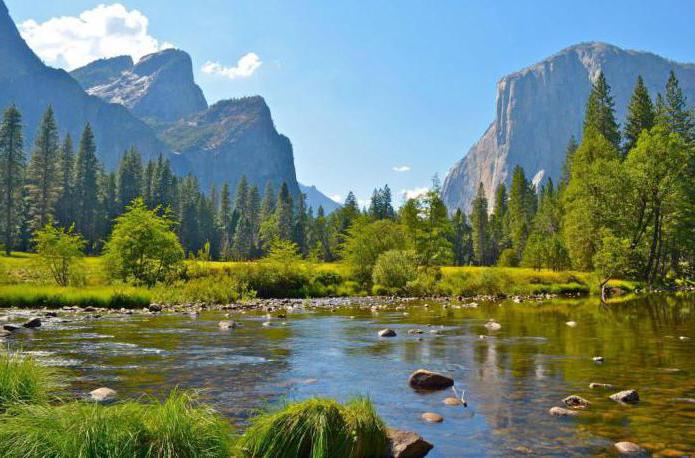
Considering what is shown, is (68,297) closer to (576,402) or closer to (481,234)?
(576,402)

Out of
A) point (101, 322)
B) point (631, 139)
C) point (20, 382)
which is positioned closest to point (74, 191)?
point (101, 322)

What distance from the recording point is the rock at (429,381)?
11703 millimetres

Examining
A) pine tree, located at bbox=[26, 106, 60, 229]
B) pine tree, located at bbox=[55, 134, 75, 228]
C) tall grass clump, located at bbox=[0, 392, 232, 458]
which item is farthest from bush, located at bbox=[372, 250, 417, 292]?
pine tree, located at bbox=[55, 134, 75, 228]

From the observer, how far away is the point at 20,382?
7.24 m

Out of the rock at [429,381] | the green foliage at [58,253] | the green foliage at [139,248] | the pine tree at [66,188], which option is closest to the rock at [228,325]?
the rock at [429,381]

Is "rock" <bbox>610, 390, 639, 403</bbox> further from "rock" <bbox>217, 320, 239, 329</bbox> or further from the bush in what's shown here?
the bush

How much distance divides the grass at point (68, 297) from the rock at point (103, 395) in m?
23.1

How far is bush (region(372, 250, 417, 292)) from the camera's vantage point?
167ft

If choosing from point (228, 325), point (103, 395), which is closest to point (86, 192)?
point (228, 325)

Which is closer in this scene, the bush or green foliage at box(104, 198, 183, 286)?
green foliage at box(104, 198, 183, 286)

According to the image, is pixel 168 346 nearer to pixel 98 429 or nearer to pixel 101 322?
pixel 101 322

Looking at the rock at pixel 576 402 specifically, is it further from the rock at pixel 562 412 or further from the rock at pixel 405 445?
the rock at pixel 405 445

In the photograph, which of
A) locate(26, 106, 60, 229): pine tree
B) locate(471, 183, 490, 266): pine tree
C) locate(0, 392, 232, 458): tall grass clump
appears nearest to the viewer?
locate(0, 392, 232, 458): tall grass clump

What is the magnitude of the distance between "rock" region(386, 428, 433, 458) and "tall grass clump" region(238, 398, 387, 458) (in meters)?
0.20
